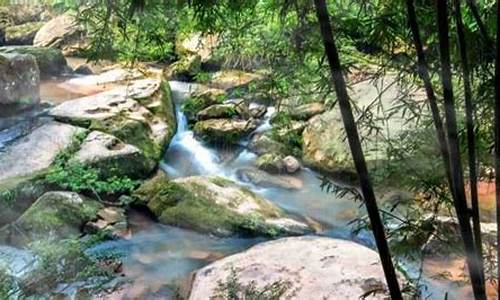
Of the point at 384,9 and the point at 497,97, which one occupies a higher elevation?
the point at 384,9

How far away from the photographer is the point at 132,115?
5.20m

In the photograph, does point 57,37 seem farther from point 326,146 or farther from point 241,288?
point 241,288

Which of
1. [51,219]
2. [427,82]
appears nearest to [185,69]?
[51,219]

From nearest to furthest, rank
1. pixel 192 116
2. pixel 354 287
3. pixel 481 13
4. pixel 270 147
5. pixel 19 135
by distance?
pixel 481 13, pixel 354 287, pixel 19 135, pixel 270 147, pixel 192 116

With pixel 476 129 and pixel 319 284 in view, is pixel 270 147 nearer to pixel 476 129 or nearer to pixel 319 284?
pixel 319 284

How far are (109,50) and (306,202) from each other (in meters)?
3.11

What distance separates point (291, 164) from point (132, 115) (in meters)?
1.54

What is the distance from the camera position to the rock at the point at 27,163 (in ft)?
12.8

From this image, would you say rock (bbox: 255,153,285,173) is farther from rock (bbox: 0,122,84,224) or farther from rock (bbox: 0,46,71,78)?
rock (bbox: 0,46,71,78)

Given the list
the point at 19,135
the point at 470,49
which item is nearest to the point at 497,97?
the point at 470,49

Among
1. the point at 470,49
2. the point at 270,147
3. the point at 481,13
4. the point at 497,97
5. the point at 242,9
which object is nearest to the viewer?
the point at 497,97

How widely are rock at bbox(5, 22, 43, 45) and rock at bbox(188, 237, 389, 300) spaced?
24.1 ft

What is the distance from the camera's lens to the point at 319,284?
258 cm

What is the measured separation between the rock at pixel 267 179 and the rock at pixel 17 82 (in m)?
2.38
